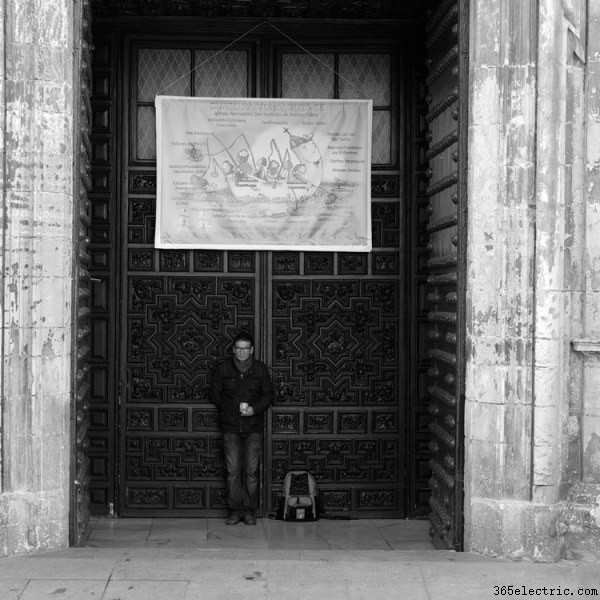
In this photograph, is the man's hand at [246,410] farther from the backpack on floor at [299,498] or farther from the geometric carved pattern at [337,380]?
the backpack on floor at [299,498]

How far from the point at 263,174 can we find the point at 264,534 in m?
3.15

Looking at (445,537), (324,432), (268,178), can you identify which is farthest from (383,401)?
(268,178)

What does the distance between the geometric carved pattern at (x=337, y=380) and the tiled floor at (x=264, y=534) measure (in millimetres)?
414

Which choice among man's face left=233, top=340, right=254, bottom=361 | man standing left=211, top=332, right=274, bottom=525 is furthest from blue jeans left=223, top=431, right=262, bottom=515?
man's face left=233, top=340, right=254, bottom=361

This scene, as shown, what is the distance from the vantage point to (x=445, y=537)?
777cm

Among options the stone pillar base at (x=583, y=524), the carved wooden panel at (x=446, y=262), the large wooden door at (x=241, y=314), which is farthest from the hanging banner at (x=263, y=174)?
the stone pillar base at (x=583, y=524)

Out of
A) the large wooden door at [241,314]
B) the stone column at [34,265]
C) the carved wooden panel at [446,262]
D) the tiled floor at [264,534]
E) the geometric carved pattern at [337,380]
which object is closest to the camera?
the stone column at [34,265]

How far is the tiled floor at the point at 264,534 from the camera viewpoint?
8.09 m

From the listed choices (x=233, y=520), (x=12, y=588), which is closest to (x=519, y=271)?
(x=233, y=520)

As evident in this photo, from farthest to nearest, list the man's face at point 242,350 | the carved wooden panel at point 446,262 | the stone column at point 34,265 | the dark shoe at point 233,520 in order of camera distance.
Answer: the dark shoe at point 233,520
the man's face at point 242,350
the carved wooden panel at point 446,262
the stone column at point 34,265

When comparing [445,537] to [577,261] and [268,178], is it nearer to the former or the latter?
[577,261]

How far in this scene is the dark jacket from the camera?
8820 millimetres

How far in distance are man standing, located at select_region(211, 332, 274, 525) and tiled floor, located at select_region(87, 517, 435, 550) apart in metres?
0.21

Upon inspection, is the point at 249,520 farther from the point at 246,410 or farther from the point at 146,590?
the point at 146,590
